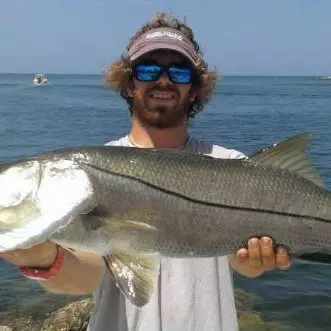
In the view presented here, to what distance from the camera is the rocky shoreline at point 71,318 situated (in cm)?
775

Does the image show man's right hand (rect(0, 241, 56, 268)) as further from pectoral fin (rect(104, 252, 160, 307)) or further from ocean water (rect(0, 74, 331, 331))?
ocean water (rect(0, 74, 331, 331))

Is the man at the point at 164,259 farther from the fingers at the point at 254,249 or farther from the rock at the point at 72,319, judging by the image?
the rock at the point at 72,319

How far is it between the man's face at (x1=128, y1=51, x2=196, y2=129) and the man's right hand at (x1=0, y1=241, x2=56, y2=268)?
1265mm

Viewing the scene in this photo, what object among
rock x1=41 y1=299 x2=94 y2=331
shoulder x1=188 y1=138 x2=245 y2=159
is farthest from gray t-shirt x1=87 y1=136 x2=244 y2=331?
rock x1=41 y1=299 x2=94 y2=331

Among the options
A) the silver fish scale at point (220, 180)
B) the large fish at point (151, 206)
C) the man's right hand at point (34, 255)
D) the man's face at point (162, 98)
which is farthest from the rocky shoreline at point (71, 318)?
the silver fish scale at point (220, 180)

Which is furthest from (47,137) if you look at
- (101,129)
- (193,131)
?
(193,131)

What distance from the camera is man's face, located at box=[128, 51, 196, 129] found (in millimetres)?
4215

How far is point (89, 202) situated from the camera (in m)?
3.12

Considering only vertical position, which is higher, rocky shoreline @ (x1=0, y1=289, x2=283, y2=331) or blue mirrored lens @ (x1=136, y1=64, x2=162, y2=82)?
blue mirrored lens @ (x1=136, y1=64, x2=162, y2=82)

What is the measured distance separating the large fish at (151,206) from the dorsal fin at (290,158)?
0.5 inches

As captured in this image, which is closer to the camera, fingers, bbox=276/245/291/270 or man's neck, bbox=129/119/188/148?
fingers, bbox=276/245/291/270

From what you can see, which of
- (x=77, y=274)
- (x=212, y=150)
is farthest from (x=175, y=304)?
(x=212, y=150)

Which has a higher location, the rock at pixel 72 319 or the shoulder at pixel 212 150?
the shoulder at pixel 212 150

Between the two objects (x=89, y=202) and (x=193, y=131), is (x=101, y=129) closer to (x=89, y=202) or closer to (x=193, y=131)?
(x=193, y=131)
